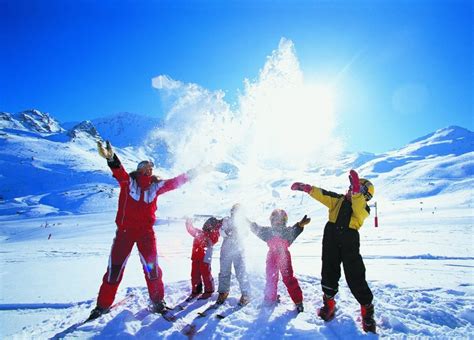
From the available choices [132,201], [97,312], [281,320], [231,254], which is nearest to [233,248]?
[231,254]

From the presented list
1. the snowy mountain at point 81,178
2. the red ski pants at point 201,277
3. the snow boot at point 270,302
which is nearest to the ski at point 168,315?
the red ski pants at point 201,277

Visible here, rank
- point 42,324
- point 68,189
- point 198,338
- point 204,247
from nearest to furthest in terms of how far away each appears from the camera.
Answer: point 198,338 < point 42,324 < point 204,247 < point 68,189

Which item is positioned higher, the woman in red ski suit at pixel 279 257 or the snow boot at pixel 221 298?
the woman in red ski suit at pixel 279 257

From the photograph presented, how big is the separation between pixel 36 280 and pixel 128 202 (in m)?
4.12

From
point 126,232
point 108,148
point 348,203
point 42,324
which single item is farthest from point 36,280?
point 348,203

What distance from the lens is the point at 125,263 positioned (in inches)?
186

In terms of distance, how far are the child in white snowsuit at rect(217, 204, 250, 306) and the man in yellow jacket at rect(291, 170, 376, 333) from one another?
140 centimetres

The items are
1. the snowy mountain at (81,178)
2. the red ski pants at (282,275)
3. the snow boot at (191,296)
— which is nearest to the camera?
the red ski pants at (282,275)

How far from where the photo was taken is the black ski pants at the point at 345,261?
423cm

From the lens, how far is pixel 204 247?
5.81m

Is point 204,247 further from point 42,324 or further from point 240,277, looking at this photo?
point 42,324

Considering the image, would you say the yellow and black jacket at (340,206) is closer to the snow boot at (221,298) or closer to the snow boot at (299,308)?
the snow boot at (299,308)

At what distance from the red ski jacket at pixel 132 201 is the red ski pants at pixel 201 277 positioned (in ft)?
4.51

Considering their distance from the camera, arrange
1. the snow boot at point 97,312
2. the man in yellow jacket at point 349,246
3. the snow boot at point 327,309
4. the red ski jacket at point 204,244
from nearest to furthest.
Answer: the man in yellow jacket at point 349,246 < the snow boot at point 97,312 < the snow boot at point 327,309 < the red ski jacket at point 204,244
